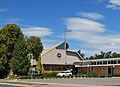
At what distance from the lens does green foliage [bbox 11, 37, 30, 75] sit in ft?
190

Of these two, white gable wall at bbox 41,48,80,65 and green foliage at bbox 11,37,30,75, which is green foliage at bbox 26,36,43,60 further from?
green foliage at bbox 11,37,30,75

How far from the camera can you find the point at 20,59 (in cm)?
5831

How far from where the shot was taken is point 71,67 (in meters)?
88.0

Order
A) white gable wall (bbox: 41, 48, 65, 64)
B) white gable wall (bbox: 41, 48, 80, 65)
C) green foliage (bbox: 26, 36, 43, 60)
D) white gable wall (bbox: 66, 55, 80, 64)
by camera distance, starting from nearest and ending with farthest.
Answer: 1. green foliage (bbox: 26, 36, 43, 60)
2. white gable wall (bbox: 41, 48, 65, 64)
3. white gable wall (bbox: 41, 48, 80, 65)
4. white gable wall (bbox: 66, 55, 80, 64)

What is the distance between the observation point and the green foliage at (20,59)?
57.8 metres

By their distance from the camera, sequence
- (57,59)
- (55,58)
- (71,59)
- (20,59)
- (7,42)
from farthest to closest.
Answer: (71,59), (57,59), (55,58), (7,42), (20,59)

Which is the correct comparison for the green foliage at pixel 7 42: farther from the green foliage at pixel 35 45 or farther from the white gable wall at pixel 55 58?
the white gable wall at pixel 55 58

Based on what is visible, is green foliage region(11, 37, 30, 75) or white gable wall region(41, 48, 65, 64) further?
white gable wall region(41, 48, 65, 64)

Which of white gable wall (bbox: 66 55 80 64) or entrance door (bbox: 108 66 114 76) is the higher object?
white gable wall (bbox: 66 55 80 64)

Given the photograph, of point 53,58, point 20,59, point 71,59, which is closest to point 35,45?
point 53,58

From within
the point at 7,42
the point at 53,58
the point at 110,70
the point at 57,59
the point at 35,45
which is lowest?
the point at 110,70

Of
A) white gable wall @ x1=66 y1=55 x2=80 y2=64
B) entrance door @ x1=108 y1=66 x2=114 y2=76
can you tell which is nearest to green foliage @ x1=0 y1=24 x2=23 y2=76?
entrance door @ x1=108 y1=66 x2=114 y2=76

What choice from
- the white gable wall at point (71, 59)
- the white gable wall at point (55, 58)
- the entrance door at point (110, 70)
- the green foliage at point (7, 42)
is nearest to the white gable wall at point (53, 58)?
the white gable wall at point (55, 58)

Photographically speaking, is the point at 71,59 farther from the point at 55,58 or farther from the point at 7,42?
the point at 7,42
